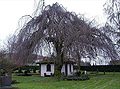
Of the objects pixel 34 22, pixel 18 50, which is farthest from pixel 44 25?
pixel 18 50

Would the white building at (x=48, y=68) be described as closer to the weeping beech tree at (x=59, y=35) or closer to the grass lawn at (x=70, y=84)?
the weeping beech tree at (x=59, y=35)

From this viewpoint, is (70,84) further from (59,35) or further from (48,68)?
(48,68)

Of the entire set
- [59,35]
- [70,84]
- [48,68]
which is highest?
[59,35]

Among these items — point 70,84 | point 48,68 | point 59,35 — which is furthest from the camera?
point 48,68

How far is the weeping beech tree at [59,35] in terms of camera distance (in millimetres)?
31344

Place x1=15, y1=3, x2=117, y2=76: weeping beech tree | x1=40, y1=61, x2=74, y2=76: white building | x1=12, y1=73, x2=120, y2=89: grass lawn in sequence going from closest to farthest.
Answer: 1. x1=12, y1=73, x2=120, y2=89: grass lawn
2. x1=15, y1=3, x2=117, y2=76: weeping beech tree
3. x1=40, y1=61, x2=74, y2=76: white building

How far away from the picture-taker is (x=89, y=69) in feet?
210

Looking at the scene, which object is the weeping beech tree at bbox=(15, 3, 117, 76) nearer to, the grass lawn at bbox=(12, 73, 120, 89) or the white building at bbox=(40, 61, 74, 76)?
the grass lawn at bbox=(12, 73, 120, 89)

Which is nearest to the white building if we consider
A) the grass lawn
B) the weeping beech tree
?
the weeping beech tree

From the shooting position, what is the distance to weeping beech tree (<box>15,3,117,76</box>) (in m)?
31.3

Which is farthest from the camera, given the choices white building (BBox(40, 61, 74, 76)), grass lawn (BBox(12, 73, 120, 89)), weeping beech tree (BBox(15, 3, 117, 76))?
white building (BBox(40, 61, 74, 76))

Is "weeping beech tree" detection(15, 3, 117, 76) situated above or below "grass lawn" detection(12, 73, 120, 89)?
above

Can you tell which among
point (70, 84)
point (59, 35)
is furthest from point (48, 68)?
point (70, 84)

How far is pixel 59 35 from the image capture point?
103ft
